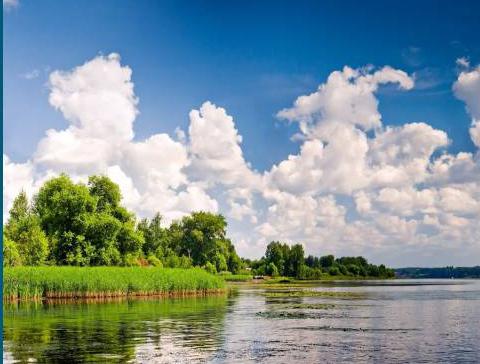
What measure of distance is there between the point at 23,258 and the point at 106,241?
11.6m

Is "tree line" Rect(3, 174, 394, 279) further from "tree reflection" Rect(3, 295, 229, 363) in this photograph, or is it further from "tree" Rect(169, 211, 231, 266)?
"tree reflection" Rect(3, 295, 229, 363)

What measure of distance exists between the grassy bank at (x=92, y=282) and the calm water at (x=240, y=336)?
13863 mm

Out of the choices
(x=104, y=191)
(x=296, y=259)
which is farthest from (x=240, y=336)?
(x=296, y=259)

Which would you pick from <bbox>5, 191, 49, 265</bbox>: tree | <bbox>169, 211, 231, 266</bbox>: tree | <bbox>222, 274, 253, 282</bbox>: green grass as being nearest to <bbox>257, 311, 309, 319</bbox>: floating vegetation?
<bbox>5, 191, 49, 265</bbox>: tree

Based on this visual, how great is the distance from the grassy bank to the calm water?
13.9m

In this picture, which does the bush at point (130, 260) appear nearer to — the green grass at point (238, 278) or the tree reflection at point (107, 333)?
the tree reflection at point (107, 333)

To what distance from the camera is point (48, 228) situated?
3516 inches

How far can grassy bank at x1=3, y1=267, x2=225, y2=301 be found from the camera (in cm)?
6053

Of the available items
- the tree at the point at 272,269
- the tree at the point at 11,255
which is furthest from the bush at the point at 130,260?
the tree at the point at 272,269

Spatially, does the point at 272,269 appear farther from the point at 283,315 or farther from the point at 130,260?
the point at 283,315

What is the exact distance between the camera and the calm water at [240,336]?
23.5 meters

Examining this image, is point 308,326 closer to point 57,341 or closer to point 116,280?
point 57,341

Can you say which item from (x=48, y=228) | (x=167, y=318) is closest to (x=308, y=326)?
(x=167, y=318)

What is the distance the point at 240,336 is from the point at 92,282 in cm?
3563
